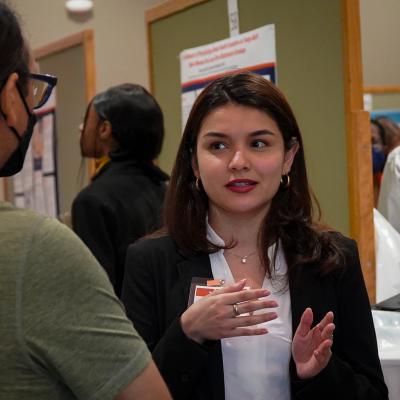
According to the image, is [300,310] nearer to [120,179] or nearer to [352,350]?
[352,350]

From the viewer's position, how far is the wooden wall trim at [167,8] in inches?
101

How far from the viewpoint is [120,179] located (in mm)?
2408

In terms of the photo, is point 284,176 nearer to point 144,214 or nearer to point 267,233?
point 267,233

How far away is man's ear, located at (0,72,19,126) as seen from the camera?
2.80 feet

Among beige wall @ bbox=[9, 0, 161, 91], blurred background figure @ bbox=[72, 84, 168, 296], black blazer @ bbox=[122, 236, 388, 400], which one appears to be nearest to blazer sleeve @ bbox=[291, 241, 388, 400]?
black blazer @ bbox=[122, 236, 388, 400]

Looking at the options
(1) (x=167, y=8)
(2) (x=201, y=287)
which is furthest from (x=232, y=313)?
(1) (x=167, y=8)

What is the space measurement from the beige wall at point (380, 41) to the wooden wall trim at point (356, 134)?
12.3 ft

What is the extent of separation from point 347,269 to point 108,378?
0.78 metres

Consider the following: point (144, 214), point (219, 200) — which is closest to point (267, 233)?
point (219, 200)

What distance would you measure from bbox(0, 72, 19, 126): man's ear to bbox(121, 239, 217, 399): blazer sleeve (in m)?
0.58

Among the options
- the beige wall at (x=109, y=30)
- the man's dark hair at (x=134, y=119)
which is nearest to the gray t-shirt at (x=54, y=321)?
the man's dark hair at (x=134, y=119)

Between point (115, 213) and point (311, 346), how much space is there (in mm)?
1177

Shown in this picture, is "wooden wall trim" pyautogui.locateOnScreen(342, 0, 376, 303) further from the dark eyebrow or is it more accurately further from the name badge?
the name badge

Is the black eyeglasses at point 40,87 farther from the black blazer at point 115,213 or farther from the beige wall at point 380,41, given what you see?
the beige wall at point 380,41
